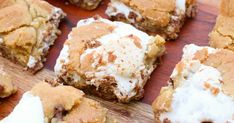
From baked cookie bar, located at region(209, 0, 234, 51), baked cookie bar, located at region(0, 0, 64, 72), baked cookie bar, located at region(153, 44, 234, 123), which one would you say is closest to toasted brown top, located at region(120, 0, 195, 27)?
baked cookie bar, located at region(209, 0, 234, 51)

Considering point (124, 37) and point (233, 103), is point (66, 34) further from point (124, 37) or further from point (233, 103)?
point (233, 103)

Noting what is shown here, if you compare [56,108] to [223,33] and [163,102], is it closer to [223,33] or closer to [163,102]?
[163,102]

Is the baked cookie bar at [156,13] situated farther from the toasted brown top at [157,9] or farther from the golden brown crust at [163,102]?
the golden brown crust at [163,102]

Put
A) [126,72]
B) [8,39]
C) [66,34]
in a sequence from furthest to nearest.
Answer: [66,34] → [8,39] → [126,72]

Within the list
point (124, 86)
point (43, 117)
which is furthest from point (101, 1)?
point (43, 117)

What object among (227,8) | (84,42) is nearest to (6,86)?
(84,42)

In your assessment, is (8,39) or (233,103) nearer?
(233,103)

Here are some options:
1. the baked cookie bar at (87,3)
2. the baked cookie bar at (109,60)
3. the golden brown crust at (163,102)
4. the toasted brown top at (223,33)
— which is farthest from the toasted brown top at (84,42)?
the toasted brown top at (223,33)
